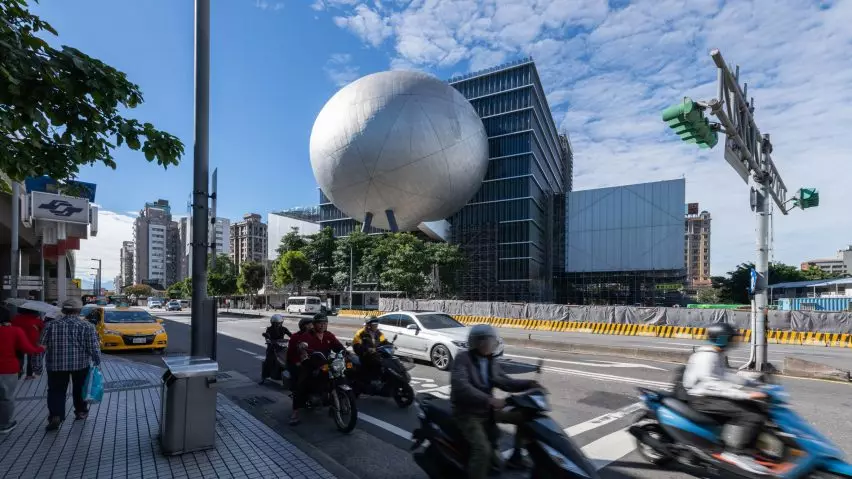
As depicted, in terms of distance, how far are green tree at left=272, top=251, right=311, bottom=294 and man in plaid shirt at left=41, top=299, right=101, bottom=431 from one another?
51.7 meters

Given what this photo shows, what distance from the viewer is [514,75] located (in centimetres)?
6000

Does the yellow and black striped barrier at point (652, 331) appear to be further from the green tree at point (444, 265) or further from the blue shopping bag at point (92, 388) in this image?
the blue shopping bag at point (92, 388)

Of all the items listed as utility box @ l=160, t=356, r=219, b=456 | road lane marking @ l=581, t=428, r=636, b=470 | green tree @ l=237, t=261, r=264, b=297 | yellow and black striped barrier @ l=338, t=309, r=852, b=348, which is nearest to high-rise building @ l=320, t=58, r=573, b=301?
green tree @ l=237, t=261, r=264, b=297

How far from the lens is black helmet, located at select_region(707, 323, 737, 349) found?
504cm

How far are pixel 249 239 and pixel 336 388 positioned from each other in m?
158

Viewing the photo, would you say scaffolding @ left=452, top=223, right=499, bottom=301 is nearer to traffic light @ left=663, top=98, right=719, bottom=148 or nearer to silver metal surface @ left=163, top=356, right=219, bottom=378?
traffic light @ left=663, top=98, right=719, bottom=148

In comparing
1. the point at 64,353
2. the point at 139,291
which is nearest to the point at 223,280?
the point at 139,291

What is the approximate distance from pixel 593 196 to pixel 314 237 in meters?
36.0

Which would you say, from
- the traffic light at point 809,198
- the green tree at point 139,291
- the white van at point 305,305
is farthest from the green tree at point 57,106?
the green tree at point 139,291

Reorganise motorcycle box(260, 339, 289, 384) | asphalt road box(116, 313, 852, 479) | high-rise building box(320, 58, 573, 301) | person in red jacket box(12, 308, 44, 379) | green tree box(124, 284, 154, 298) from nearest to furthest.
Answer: asphalt road box(116, 313, 852, 479) → person in red jacket box(12, 308, 44, 379) → motorcycle box(260, 339, 289, 384) → high-rise building box(320, 58, 573, 301) → green tree box(124, 284, 154, 298)

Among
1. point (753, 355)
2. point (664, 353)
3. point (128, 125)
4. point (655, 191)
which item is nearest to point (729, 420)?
point (128, 125)

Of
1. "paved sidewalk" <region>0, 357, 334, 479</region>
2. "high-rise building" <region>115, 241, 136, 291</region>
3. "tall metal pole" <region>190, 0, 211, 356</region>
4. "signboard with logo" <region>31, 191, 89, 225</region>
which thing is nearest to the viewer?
"paved sidewalk" <region>0, 357, 334, 479</region>

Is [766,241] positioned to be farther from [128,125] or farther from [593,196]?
[593,196]

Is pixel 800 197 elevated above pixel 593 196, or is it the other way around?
pixel 593 196
